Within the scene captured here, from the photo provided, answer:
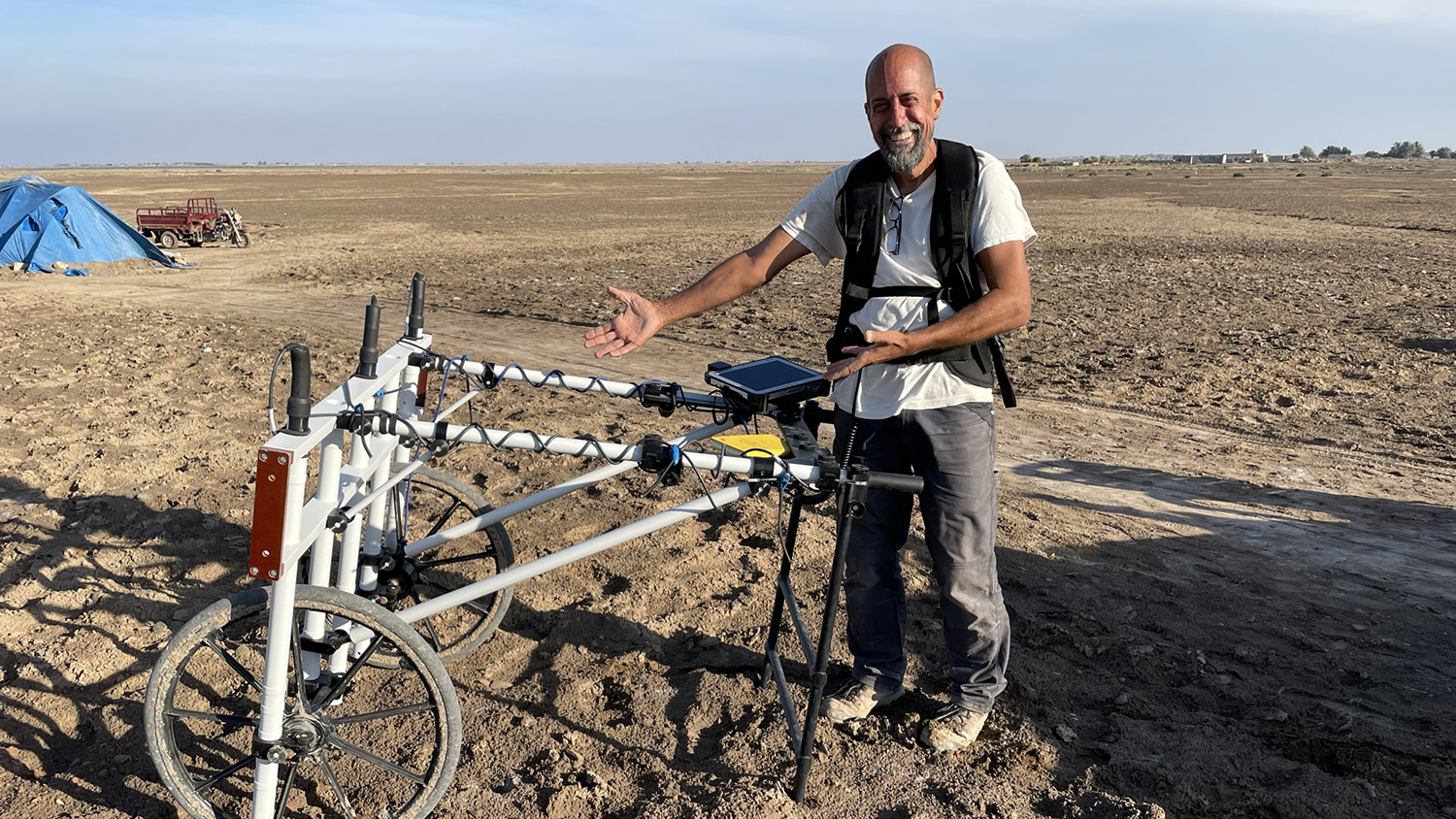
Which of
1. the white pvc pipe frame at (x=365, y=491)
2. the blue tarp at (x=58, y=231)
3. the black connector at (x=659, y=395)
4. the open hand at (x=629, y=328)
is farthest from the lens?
the blue tarp at (x=58, y=231)

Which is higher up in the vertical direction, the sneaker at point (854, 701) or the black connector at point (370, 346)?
the black connector at point (370, 346)

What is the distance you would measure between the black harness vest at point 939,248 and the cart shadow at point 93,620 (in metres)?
2.80

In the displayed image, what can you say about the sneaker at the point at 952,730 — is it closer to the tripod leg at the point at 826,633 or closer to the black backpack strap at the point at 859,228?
the tripod leg at the point at 826,633

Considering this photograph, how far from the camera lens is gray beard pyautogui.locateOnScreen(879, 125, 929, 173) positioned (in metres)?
3.12

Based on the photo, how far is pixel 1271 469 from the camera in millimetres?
6766

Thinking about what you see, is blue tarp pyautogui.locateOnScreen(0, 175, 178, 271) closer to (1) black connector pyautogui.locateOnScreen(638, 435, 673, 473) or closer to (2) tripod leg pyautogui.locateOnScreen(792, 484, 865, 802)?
(1) black connector pyautogui.locateOnScreen(638, 435, 673, 473)

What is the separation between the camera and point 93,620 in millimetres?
4320

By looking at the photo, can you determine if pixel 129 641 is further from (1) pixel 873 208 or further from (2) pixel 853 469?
(1) pixel 873 208

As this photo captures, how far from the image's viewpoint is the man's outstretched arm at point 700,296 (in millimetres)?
3406

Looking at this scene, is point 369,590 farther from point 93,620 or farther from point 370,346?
point 93,620

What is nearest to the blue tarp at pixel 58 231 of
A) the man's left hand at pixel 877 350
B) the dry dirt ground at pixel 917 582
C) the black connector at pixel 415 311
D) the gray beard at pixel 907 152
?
the dry dirt ground at pixel 917 582

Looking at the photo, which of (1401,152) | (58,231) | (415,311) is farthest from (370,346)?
(1401,152)

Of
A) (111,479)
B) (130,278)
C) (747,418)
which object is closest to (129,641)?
(111,479)

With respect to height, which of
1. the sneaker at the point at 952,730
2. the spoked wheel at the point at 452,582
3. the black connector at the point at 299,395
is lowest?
the sneaker at the point at 952,730
